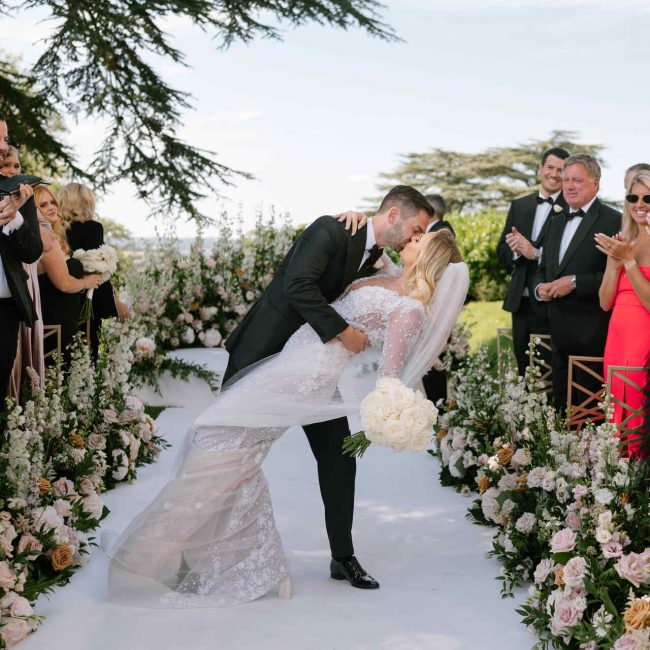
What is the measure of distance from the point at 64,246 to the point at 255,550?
9.43ft

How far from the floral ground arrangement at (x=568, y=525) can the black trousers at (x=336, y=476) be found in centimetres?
75

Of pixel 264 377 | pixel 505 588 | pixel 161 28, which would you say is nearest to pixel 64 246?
pixel 264 377

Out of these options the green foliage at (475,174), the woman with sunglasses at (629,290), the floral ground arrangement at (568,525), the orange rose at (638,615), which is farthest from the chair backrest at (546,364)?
the green foliage at (475,174)

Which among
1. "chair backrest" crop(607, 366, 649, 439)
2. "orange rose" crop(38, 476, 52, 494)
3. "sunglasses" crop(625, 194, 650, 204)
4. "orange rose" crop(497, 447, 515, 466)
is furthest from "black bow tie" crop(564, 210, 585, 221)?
"orange rose" crop(38, 476, 52, 494)

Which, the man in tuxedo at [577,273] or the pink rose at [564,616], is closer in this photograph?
the pink rose at [564,616]

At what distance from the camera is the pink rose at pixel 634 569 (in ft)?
10.1

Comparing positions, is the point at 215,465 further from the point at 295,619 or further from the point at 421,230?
the point at 421,230

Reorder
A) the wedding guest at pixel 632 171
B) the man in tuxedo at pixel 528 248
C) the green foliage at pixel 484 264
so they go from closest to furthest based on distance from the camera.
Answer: the wedding guest at pixel 632 171, the man in tuxedo at pixel 528 248, the green foliage at pixel 484 264

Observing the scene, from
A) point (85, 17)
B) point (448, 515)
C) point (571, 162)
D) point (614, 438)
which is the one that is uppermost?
point (85, 17)

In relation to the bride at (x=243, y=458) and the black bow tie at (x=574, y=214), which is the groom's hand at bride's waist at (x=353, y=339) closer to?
the bride at (x=243, y=458)

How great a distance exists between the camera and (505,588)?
3994mm

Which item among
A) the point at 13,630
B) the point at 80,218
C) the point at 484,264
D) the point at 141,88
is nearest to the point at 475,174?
the point at 484,264

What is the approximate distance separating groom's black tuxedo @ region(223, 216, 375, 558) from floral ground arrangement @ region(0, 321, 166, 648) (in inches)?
40.3

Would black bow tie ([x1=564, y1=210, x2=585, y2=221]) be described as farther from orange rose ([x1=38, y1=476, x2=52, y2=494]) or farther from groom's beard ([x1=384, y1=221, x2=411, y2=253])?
orange rose ([x1=38, y1=476, x2=52, y2=494])
